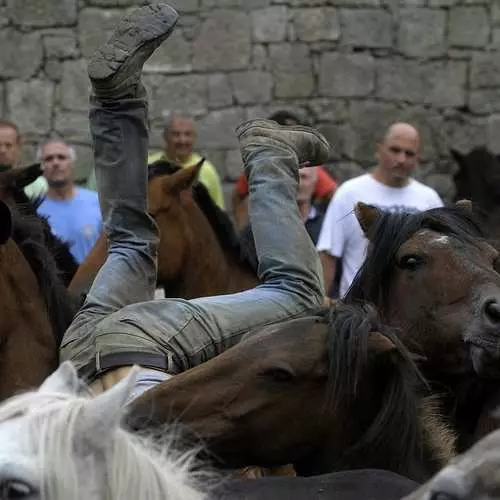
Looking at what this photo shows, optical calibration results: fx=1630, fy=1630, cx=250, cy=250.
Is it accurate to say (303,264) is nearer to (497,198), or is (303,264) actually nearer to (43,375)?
(43,375)

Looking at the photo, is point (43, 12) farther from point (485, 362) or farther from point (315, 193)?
point (485, 362)

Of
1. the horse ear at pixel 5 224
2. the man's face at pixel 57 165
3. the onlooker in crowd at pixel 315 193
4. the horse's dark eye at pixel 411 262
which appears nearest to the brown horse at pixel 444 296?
the horse's dark eye at pixel 411 262

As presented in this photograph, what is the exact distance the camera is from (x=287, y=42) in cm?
1323

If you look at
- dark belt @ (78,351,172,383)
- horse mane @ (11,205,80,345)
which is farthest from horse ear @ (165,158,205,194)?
dark belt @ (78,351,172,383)

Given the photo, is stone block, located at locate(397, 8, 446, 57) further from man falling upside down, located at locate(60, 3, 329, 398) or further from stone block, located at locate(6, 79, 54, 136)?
man falling upside down, located at locate(60, 3, 329, 398)

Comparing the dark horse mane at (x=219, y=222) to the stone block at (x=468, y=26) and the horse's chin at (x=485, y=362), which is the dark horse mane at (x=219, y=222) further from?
the stone block at (x=468, y=26)

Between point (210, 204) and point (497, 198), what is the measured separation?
2.49 m

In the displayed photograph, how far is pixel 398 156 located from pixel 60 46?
4937 millimetres

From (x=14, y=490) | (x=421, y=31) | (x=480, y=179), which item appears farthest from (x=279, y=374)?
(x=421, y=31)

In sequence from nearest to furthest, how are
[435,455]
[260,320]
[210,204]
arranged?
[435,455], [260,320], [210,204]

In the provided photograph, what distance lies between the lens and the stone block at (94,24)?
42.3 feet

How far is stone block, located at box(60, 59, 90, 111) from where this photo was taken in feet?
42.5

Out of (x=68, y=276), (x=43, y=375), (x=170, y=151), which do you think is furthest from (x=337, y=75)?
(x=43, y=375)

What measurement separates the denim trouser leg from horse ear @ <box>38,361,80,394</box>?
1052mm
